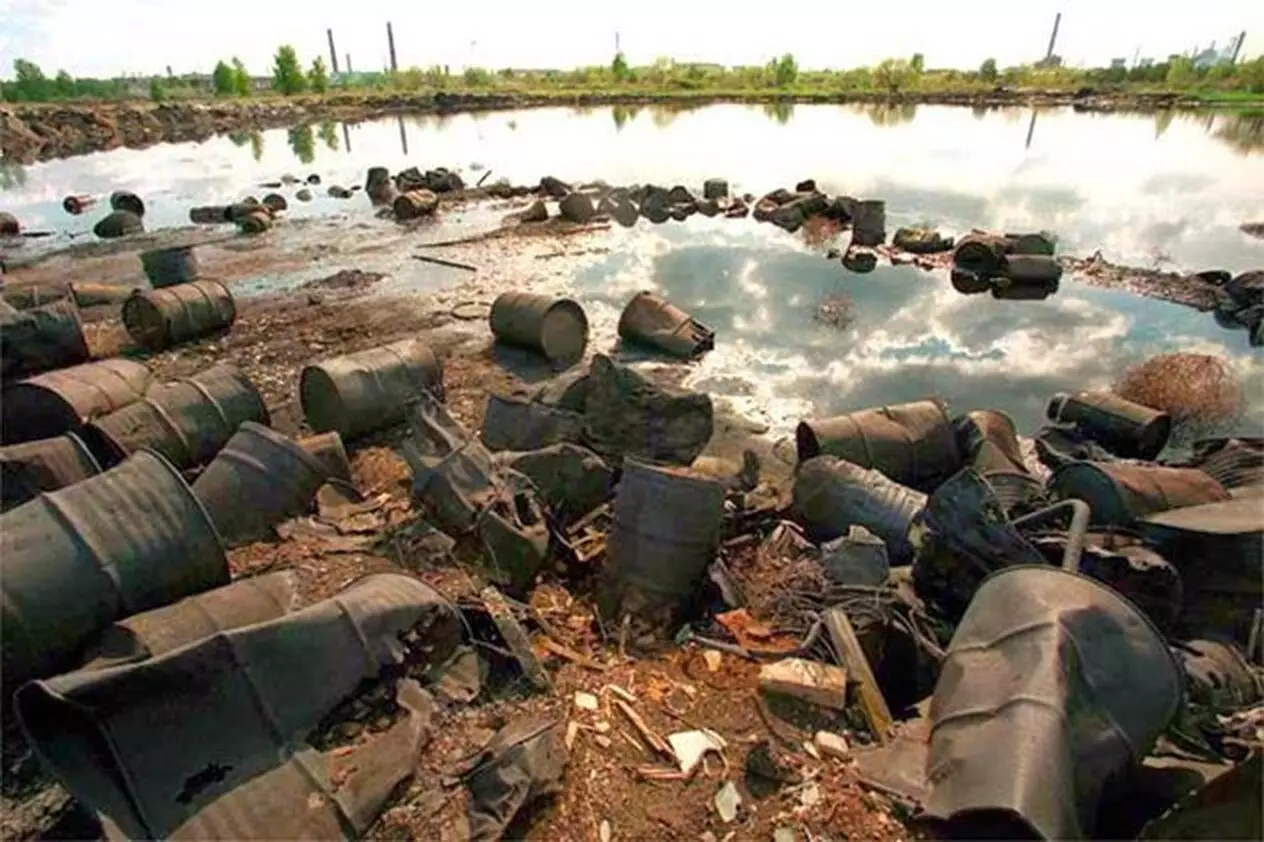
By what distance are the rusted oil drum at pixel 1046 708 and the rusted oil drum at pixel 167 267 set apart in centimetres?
953

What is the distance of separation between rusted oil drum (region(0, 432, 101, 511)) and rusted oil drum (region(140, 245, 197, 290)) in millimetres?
5751

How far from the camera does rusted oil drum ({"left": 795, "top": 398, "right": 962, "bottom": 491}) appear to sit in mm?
5047

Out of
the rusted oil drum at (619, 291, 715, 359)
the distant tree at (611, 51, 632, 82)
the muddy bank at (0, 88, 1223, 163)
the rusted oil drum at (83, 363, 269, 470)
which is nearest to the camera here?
the rusted oil drum at (83, 363, 269, 470)

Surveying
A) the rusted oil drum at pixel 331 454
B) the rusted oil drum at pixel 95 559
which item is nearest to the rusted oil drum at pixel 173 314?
the rusted oil drum at pixel 331 454

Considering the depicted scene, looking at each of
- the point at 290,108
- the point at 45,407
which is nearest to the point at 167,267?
the point at 45,407

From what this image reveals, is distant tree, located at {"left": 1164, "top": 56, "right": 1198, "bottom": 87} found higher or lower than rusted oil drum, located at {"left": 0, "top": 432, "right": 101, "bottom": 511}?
higher

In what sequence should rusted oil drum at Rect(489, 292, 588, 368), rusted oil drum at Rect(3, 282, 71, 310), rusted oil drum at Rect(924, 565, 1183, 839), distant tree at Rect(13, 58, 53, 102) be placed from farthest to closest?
distant tree at Rect(13, 58, 53, 102) < rusted oil drum at Rect(489, 292, 588, 368) < rusted oil drum at Rect(3, 282, 71, 310) < rusted oil drum at Rect(924, 565, 1183, 839)

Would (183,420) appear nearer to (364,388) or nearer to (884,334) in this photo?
(364,388)

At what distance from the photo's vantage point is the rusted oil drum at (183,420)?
4.70 m

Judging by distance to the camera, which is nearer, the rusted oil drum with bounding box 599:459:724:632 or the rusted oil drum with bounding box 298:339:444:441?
the rusted oil drum with bounding box 599:459:724:632

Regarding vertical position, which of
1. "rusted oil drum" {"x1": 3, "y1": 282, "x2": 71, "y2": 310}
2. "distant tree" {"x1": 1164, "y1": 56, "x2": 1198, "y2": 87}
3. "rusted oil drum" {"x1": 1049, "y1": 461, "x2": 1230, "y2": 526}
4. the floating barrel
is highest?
"distant tree" {"x1": 1164, "y1": 56, "x2": 1198, "y2": 87}

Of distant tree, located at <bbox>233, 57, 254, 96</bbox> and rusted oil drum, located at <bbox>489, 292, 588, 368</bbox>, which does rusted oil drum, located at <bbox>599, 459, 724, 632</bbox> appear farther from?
distant tree, located at <bbox>233, 57, 254, 96</bbox>

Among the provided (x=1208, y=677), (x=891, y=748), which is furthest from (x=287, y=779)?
(x=1208, y=677)

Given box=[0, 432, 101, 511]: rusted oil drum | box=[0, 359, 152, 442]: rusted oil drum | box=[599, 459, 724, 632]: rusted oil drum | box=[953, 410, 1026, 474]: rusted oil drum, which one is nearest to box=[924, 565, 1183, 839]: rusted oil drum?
box=[599, 459, 724, 632]: rusted oil drum
